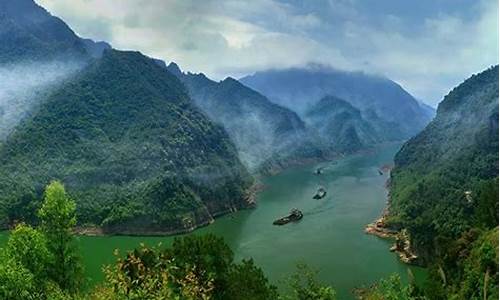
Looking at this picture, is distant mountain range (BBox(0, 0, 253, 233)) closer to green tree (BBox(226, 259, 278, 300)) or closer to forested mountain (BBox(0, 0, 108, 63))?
forested mountain (BBox(0, 0, 108, 63))

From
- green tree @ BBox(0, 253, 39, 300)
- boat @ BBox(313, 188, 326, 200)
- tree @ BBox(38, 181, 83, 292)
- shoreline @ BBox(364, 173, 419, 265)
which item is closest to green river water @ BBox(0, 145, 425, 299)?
shoreline @ BBox(364, 173, 419, 265)

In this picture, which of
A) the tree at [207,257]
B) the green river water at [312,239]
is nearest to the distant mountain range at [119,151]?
the green river water at [312,239]

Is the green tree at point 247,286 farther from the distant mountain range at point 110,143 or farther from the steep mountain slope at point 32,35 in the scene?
the steep mountain slope at point 32,35

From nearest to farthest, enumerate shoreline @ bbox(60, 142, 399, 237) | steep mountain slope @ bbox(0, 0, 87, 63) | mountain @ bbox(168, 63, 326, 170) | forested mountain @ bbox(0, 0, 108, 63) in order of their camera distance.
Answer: shoreline @ bbox(60, 142, 399, 237), forested mountain @ bbox(0, 0, 108, 63), steep mountain slope @ bbox(0, 0, 87, 63), mountain @ bbox(168, 63, 326, 170)

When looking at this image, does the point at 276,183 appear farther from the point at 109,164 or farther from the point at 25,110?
the point at 25,110

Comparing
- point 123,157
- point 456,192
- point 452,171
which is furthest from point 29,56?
point 456,192

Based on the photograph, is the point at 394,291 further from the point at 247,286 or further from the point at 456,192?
the point at 456,192
